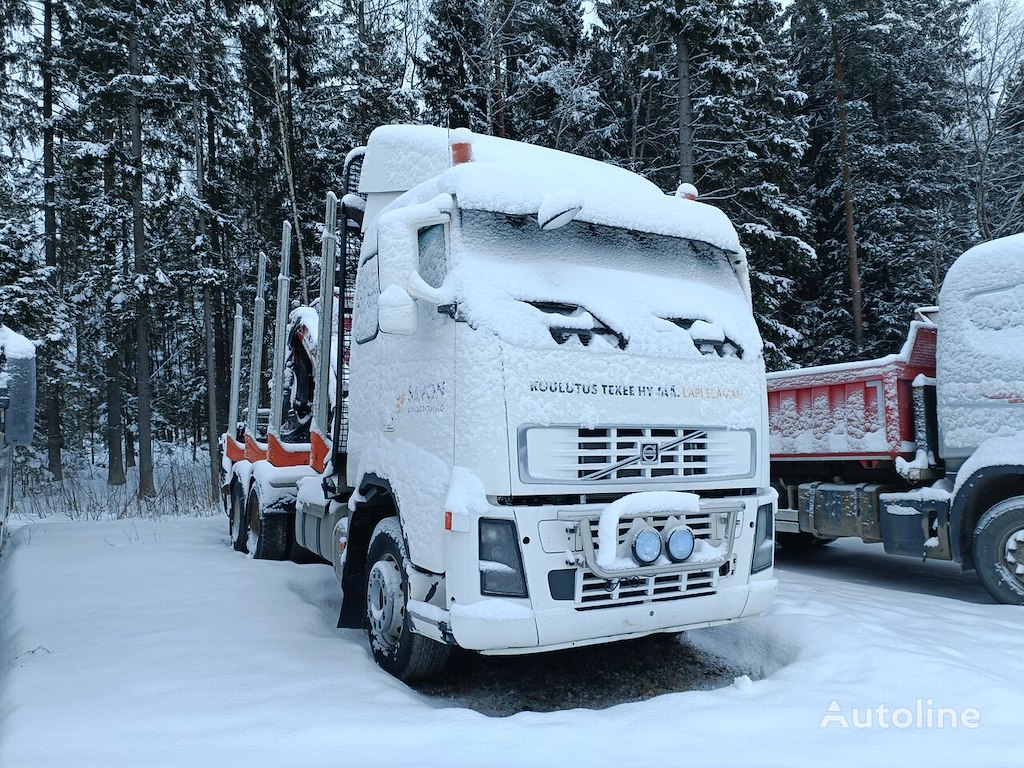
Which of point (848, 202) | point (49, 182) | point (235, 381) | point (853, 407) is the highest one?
point (49, 182)

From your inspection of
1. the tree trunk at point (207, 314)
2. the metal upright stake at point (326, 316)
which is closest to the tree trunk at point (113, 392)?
the tree trunk at point (207, 314)

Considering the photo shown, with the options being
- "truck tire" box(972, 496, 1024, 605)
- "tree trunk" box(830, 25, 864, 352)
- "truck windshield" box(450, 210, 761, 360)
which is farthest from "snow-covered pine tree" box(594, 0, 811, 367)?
"truck windshield" box(450, 210, 761, 360)

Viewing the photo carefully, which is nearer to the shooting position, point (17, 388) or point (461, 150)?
point (461, 150)

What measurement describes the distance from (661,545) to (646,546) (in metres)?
0.10

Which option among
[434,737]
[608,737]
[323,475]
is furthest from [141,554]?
[608,737]

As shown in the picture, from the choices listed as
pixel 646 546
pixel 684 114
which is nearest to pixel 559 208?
pixel 646 546

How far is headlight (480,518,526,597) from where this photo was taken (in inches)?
138

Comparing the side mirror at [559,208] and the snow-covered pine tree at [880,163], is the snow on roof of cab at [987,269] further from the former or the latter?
the snow-covered pine tree at [880,163]

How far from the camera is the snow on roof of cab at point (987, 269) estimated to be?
6109 millimetres

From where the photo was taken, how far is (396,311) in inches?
147

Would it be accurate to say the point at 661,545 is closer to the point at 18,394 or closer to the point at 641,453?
the point at 641,453

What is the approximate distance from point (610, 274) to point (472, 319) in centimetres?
96

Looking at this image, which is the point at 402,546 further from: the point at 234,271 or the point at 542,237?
the point at 234,271

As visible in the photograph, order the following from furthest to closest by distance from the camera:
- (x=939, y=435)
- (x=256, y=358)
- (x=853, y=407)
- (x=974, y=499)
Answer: (x=256, y=358), (x=853, y=407), (x=939, y=435), (x=974, y=499)
